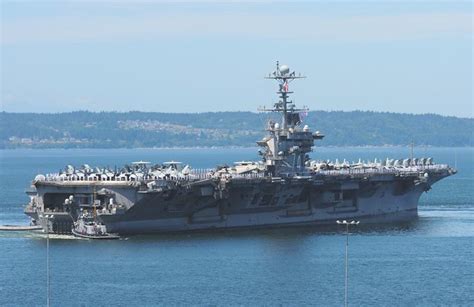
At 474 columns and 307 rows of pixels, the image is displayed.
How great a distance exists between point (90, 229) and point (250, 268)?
40.2 feet

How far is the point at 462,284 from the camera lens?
54.7 m

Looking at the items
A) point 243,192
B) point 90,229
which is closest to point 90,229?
point 90,229

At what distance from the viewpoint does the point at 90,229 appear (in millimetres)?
68625

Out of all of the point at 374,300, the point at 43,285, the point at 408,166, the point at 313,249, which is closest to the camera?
the point at 374,300

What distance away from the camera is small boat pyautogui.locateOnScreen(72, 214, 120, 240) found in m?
68.4

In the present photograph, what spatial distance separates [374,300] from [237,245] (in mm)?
17131

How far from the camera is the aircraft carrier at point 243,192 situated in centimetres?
6938

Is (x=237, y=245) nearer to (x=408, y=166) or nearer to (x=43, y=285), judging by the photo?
(x=43, y=285)

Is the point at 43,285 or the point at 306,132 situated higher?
the point at 306,132

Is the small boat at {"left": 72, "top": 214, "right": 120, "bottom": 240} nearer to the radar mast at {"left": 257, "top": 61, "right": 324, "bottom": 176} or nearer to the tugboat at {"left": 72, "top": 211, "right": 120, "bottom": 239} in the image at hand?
the tugboat at {"left": 72, "top": 211, "right": 120, "bottom": 239}

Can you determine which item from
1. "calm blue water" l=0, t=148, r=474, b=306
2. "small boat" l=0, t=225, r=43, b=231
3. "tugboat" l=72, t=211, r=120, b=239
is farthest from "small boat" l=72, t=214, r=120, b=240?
"small boat" l=0, t=225, r=43, b=231

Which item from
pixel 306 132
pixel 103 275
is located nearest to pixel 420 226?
pixel 306 132

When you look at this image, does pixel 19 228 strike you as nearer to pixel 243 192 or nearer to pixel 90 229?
pixel 90 229

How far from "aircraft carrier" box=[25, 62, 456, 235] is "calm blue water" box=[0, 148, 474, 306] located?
138cm
